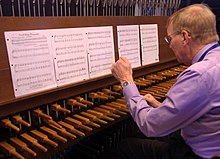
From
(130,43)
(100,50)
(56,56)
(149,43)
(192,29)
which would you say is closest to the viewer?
(192,29)

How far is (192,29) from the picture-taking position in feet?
3.42

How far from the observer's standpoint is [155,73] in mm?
1835

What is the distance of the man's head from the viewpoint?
1.04 meters

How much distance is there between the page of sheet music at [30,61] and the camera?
1.00 metres

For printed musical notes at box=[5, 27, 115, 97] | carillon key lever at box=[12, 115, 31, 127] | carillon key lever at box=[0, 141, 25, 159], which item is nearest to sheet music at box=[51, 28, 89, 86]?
printed musical notes at box=[5, 27, 115, 97]

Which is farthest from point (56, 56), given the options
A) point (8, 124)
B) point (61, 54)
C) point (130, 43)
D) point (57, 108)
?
point (130, 43)

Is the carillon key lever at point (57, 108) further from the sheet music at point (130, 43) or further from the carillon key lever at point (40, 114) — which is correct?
the sheet music at point (130, 43)

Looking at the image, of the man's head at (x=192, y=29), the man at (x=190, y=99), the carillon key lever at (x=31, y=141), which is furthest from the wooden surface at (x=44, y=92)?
the man's head at (x=192, y=29)

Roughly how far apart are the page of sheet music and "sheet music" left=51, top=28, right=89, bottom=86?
40 millimetres

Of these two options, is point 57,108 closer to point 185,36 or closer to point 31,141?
point 31,141

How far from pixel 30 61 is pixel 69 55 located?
0.22 metres

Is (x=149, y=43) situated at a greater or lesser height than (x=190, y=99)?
greater

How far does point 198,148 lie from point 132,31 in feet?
2.84

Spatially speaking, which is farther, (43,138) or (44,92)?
(44,92)
